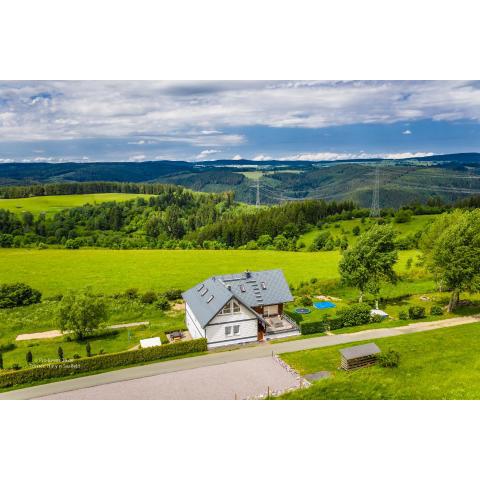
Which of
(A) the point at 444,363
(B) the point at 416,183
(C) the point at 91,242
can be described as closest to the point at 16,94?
(C) the point at 91,242

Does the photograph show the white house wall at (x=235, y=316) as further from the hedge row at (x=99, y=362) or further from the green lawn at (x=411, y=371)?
the green lawn at (x=411, y=371)

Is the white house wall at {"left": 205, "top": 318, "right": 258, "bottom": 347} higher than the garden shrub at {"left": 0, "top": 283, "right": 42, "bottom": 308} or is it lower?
lower

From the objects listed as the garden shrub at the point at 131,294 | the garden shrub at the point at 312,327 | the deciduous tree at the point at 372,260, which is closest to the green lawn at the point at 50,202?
the garden shrub at the point at 131,294

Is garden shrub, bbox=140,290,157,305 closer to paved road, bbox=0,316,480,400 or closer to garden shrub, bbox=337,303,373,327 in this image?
paved road, bbox=0,316,480,400

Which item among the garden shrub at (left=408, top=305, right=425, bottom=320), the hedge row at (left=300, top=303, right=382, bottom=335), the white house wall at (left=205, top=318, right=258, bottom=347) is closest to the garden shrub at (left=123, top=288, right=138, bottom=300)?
the white house wall at (left=205, top=318, right=258, bottom=347)

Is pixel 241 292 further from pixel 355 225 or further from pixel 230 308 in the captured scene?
pixel 355 225

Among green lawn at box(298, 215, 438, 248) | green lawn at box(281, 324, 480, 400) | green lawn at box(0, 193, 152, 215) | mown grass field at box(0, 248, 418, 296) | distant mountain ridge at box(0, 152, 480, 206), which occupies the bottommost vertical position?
green lawn at box(281, 324, 480, 400)
